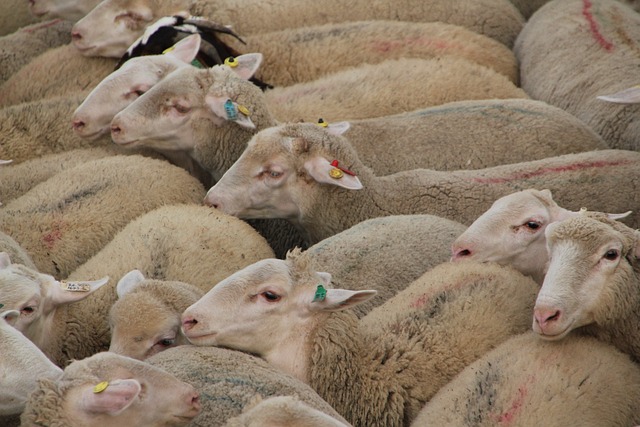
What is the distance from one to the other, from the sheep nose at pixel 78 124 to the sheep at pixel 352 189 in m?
1.12

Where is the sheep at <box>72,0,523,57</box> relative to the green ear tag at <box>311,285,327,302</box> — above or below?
below

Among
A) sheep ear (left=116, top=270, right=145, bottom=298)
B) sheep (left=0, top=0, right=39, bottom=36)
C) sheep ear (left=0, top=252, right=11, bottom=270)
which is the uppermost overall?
sheep ear (left=0, top=252, right=11, bottom=270)

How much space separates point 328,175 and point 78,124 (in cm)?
170

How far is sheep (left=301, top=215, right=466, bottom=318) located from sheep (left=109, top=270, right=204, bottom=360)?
72cm

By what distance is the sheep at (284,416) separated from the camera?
3.57 metres

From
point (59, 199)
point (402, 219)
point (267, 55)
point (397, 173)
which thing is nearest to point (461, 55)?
point (267, 55)

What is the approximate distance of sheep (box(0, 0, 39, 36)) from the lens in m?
8.75

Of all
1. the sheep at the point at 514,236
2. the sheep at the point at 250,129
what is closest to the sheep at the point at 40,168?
the sheep at the point at 250,129

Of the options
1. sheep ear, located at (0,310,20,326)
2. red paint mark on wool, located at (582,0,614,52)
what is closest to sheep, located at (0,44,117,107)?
sheep ear, located at (0,310,20,326)

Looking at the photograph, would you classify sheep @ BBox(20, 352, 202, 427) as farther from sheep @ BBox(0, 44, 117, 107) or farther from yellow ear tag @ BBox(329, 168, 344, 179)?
sheep @ BBox(0, 44, 117, 107)

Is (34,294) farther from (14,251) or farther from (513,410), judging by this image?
(513,410)

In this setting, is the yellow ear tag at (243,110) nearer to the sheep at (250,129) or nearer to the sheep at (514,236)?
the sheep at (250,129)

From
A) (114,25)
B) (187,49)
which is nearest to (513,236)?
(187,49)

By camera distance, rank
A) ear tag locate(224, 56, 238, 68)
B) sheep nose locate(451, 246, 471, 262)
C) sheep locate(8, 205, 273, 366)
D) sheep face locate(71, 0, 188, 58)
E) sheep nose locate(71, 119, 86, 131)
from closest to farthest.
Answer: sheep locate(8, 205, 273, 366), sheep nose locate(451, 246, 471, 262), sheep nose locate(71, 119, 86, 131), ear tag locate(224, 56, 238, 68), sheep face locate(71, 0, 188, 58)
